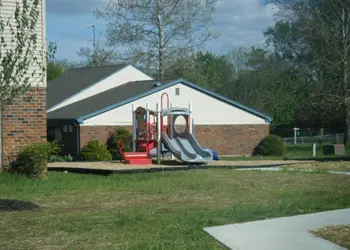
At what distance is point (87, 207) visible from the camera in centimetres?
1342

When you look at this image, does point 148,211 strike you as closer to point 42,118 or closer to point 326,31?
point 42,118

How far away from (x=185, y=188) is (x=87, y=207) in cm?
366

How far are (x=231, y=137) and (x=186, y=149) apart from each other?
55.8ft

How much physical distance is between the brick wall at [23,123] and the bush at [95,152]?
1493 centimetres

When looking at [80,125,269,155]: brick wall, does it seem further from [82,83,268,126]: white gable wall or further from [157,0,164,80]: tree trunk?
[157,0,164,80]: tree trunk

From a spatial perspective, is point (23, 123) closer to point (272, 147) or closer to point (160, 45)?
point (272, 147)

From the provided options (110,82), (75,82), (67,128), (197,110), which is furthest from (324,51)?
(67,128)

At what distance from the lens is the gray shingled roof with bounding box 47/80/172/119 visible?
125ft

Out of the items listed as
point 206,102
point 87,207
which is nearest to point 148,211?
point 87,207

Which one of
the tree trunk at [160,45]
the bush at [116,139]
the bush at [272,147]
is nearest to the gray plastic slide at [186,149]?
the bush at [116,139]

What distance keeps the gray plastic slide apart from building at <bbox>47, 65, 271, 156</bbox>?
1104 centimetres

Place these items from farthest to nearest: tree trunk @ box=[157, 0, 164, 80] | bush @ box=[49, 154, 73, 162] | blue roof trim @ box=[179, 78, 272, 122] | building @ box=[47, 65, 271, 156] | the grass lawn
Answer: tree trunk @ box=[157, 0, 164, 80] < blue roof trim @ box=[179, 78, 272, 122] < building @ box=[47, 65, 271, 156] < bush @ box=[49, 154, 73, 162] < the grass lawn

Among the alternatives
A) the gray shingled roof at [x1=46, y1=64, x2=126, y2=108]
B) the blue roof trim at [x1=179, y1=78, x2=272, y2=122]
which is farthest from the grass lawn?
the gray shingled roof at [x1=46, y1=64, x2=126, y2=108]

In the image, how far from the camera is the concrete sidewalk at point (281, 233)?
923cm
